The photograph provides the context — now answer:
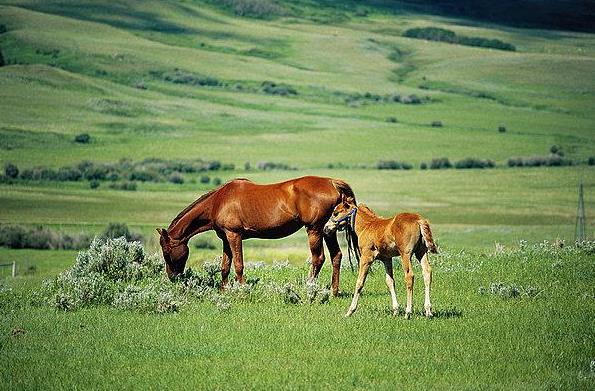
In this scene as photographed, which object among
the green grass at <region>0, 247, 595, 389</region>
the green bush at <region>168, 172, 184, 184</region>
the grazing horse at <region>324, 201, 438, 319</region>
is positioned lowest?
the green bush at <region>168, 172, 184, 184</region>

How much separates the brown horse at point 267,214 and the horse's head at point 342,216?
1052mm

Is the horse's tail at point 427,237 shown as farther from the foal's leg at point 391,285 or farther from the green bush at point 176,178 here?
the green bush at point 176,178

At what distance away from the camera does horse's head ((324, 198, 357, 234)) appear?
17688 mm

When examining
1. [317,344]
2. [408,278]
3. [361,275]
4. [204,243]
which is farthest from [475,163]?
[317,344]

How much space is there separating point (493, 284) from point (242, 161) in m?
99.9

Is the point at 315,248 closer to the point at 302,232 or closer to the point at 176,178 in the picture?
the point at 302,232

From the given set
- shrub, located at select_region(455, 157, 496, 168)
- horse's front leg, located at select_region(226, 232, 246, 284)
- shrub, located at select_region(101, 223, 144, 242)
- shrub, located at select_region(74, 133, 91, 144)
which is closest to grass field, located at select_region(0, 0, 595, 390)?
horse's front leg, located at select_region(226, 232, 246, 284)

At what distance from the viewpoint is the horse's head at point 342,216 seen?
17688 mm

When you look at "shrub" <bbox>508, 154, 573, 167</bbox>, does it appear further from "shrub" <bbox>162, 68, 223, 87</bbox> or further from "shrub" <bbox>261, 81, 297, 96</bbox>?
"shrub" <bbox>162, 68, 223, 87</bbox>

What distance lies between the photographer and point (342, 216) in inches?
698

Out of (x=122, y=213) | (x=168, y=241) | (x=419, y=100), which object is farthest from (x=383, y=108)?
(x=168, y=241)

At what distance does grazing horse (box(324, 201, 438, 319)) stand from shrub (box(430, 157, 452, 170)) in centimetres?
9981

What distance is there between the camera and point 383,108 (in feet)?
549

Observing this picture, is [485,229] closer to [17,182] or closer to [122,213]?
[122,213]
